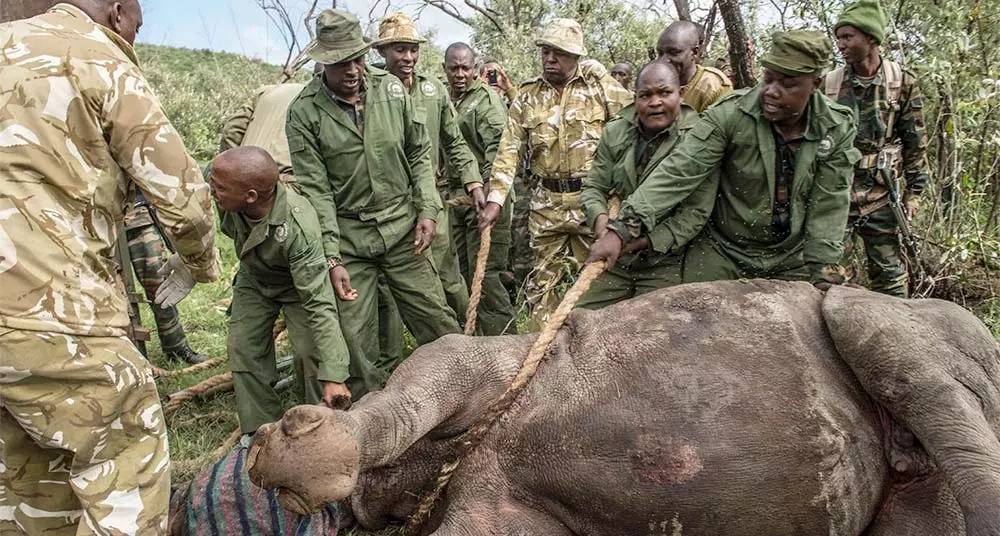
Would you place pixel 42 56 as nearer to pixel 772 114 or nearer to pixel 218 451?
pixel 218 451

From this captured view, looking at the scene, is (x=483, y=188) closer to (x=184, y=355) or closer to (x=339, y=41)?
(x=339, y=41)

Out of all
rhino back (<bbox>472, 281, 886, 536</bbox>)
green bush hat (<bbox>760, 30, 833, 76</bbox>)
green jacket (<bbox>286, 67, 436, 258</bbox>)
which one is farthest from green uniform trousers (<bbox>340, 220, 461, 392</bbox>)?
green bush hat (<bbox>760, 30, 833, 76</bbox>)

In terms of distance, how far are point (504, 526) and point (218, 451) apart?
6.37 feet

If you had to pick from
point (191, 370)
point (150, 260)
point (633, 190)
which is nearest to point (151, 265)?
point (150, 260)

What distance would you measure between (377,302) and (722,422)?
2917 mm

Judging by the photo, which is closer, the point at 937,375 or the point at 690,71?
the point at 937,375

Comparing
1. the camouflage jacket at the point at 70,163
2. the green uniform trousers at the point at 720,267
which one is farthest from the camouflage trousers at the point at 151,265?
the green uniform trousers at the point at 720,267

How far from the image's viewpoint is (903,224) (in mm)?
5184

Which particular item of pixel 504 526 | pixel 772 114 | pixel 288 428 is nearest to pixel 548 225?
pixel 772 114

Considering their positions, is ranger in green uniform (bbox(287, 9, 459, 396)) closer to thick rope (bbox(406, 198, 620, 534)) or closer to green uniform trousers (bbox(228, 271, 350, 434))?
green uniform trousers (bbox(228, 271, 350, 434))

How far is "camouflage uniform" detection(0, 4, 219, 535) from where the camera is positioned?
8.15 feet

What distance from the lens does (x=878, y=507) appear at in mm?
2975

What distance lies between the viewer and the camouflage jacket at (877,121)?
5094mm

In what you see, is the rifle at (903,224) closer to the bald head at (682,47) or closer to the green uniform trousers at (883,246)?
the green uniform trousers at (883,246)
